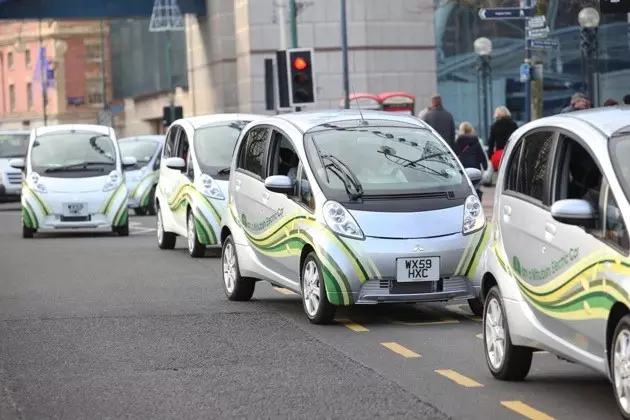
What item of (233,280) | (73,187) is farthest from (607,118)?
(73,187)

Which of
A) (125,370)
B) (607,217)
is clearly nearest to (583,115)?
(607,217)

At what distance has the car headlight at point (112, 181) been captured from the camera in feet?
87.7

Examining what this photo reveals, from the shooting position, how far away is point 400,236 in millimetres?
13062

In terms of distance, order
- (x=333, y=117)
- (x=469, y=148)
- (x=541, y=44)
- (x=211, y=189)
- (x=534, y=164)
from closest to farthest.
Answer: (x=534, y=164) < (x=333, y=117) < (x=211, y=189) < (x=469, y=148) < (x=541, y=44)

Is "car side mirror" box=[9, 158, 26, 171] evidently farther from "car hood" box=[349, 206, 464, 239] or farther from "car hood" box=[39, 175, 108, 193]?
"car hood" box=[349, 206, 464, 239]

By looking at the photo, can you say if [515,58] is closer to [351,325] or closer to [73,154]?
[73,154]

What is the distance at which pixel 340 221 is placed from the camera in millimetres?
13180

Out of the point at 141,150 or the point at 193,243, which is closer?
the point at 193,243

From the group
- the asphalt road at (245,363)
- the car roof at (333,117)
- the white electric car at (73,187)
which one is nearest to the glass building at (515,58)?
the white electric car at (73,187)

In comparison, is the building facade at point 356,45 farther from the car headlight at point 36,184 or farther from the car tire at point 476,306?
the car tire at point 476,306

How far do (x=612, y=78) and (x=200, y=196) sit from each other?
28.0 metres

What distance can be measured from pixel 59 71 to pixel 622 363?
353ft

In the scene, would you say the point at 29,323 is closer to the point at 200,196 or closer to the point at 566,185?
the point at 566,185

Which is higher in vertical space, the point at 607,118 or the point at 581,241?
the point at 607,118
